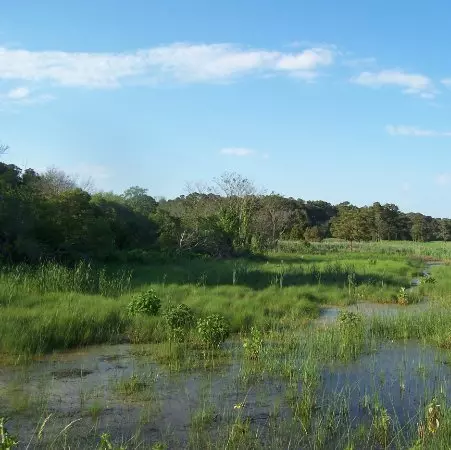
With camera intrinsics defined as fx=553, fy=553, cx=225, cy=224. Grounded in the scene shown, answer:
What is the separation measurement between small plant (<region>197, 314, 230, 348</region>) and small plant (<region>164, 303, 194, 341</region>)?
0.36 metres

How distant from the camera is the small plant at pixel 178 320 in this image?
862 cm

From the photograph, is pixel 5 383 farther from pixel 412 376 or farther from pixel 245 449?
pixel 412 376

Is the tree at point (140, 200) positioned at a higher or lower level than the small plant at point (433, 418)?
higher

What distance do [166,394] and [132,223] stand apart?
2513cm

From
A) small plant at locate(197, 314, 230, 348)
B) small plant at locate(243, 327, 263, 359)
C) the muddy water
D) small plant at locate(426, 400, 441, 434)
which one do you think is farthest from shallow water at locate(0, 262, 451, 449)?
small plant at locate(426, 400, 441, 434)

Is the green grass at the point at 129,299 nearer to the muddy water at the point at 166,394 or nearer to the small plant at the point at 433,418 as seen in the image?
the muddy water at the point at 166,394

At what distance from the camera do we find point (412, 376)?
721 cm

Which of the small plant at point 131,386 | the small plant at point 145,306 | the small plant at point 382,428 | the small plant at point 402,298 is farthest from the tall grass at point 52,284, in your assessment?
the small plant at point 382,428

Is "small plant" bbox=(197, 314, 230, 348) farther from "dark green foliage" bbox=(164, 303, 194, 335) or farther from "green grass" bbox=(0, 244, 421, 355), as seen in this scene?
"green grass" bbox=(0, 244, 421, 355)

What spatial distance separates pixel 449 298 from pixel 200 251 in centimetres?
1542

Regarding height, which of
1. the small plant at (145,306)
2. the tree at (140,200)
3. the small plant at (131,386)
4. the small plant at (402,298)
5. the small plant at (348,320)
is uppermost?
the tree at (140,200)

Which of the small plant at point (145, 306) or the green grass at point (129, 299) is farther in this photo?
the small plant at point (145, 306)

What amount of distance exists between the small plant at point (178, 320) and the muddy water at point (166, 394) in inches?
29.5

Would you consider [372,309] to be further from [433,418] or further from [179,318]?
[433,418]
